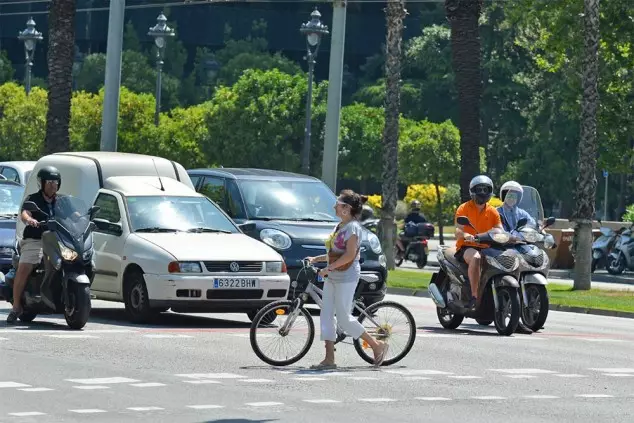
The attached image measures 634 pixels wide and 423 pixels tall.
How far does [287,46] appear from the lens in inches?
3937

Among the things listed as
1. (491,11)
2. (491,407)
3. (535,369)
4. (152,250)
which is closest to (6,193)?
(152,250)

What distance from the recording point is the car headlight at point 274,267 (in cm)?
2056

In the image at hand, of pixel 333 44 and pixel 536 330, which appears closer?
pixel 536 330

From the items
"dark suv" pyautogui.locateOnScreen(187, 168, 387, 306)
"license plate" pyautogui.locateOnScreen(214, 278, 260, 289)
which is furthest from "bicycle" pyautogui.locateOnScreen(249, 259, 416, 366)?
"dark suv" pyautogui.locateOnScreen(187, 168, 387, 306)

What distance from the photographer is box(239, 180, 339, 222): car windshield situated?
24.2 metres

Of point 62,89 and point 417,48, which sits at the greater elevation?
point 417,48

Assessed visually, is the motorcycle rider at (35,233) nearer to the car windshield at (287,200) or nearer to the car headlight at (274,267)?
the car headlight at (274,267)

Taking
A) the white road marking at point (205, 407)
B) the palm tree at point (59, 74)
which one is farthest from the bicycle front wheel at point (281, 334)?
the palm tree at point (59, 74)

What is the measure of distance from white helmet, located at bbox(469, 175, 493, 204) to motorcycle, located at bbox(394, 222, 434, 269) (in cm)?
2319

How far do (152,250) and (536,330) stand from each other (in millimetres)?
4777

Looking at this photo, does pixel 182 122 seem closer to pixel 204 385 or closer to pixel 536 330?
pixel 536 330

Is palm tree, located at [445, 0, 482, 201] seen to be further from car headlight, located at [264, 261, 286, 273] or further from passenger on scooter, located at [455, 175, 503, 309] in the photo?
car headlight, located at [264, 261, 286, 273]

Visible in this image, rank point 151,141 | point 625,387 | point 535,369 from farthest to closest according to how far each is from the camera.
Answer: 1. point 151,141
2. point 535,369
3. point 625,387

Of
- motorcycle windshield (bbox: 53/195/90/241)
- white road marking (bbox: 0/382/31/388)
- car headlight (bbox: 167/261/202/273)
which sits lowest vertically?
white road marking (bbox: 0/382/31/388)
